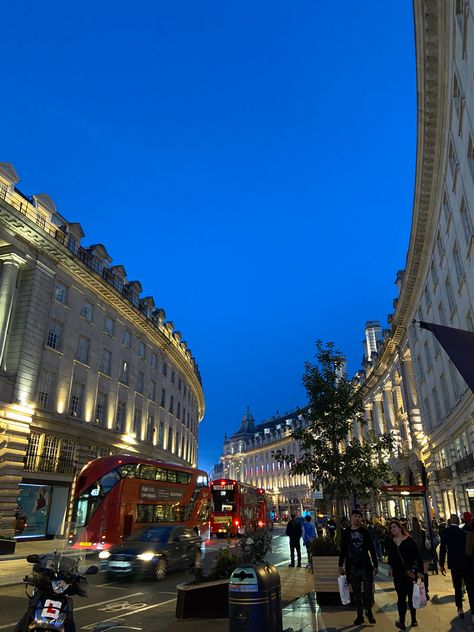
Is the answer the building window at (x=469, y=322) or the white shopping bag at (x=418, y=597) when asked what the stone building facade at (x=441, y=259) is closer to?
the building window at (x=469, y=322)

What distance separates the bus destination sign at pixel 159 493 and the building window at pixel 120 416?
1358 centimetres

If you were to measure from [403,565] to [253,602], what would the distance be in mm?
2810

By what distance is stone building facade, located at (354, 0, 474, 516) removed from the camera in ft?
60.0

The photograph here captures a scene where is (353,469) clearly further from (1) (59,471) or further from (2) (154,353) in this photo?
(2) (154,353)

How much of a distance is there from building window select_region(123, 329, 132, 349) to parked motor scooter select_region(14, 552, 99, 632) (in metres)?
35.3

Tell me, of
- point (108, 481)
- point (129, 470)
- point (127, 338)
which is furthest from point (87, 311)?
point (108, 481)

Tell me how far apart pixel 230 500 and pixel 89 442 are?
36.2 feet

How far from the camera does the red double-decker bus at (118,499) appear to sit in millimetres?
19453

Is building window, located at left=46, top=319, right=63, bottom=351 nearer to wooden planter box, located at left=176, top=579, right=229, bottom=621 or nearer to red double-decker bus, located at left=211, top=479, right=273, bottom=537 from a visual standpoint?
red double-decker bus, located at left=211, top=479, right=273, bottom=537

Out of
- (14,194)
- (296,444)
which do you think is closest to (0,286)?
(14,194)

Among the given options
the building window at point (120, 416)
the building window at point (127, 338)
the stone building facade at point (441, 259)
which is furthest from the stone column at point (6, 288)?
the stone building facade at point (441, 259)

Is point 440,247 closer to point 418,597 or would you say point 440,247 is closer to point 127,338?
point 418,597

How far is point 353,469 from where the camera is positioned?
1673 centimetres

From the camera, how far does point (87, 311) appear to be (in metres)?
35.7
